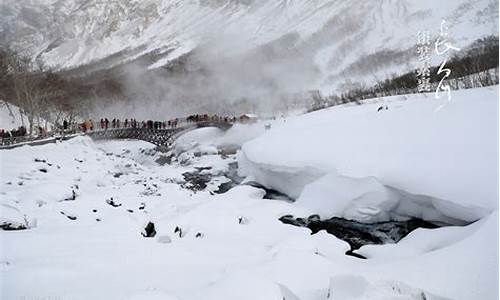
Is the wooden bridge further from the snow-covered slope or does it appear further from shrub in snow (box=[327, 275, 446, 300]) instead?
shrub in snow (box=[327, 275, 446, 300])

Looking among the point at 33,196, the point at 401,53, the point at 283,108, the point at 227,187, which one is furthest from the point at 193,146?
the point at 401,53

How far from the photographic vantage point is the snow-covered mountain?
9944 cm

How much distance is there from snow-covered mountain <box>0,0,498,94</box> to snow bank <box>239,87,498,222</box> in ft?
181

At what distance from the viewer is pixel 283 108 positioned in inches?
3497

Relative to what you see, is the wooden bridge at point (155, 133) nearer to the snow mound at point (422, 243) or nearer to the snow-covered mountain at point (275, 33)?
the snow mound at point (422, 243)

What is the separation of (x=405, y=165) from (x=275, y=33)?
139 meters

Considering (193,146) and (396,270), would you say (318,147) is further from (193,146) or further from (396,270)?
(193,146)

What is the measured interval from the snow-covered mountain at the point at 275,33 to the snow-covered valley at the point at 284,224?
56.5m

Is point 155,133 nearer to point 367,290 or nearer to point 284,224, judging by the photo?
A: point 284,224

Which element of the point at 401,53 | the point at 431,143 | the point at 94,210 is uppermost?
the point at 401,53

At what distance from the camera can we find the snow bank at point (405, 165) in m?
9.73

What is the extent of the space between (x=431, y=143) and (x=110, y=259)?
10.0 m

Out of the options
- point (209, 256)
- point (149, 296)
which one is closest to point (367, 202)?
point (209, 256)

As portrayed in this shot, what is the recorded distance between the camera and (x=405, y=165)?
1159cm
